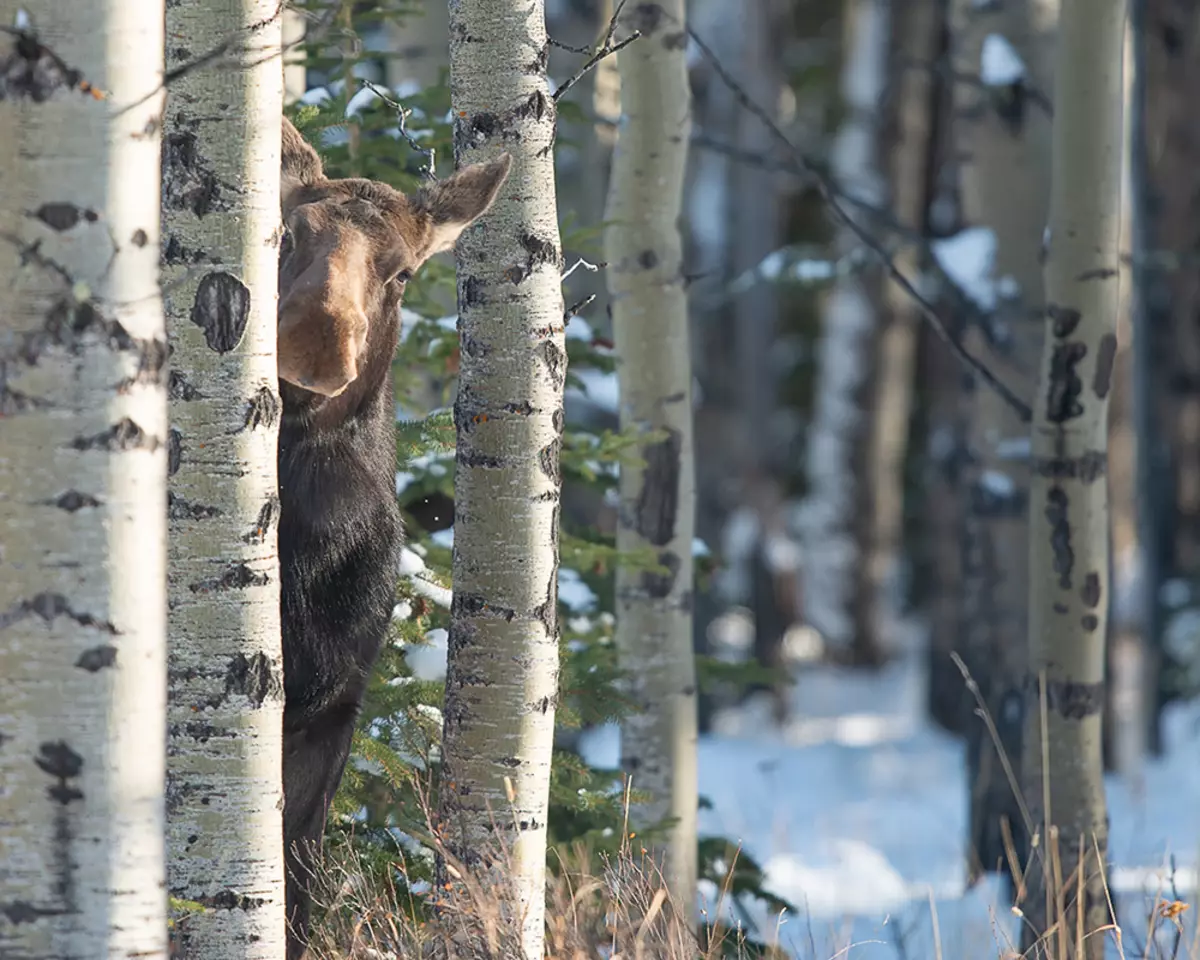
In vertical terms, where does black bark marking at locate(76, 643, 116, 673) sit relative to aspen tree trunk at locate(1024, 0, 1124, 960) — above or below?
below

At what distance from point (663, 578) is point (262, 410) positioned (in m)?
2.96

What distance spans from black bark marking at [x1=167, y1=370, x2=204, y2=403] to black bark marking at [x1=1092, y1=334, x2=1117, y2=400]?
369 centimetres

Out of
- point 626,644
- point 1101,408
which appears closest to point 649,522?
point 626,644

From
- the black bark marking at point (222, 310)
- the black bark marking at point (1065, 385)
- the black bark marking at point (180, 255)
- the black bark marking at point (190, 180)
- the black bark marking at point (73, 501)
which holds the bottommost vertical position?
the black bark marking at point (73, 501)

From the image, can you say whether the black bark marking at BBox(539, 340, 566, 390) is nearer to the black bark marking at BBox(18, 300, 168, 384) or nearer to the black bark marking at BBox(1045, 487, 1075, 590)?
the black bark marking at BBox(18, 300, 168, 384)

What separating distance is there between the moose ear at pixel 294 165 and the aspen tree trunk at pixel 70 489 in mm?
1830

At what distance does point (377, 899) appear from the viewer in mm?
3732

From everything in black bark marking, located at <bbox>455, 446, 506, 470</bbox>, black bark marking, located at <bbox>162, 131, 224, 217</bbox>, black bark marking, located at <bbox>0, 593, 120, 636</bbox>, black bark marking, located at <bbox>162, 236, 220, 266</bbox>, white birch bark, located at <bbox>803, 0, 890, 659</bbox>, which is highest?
white birch bark, located at <bbox>803, 0, 890, 659</bbox>

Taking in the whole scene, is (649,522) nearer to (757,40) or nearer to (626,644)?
(626,644)

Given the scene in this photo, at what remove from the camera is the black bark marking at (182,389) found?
10.1 feet

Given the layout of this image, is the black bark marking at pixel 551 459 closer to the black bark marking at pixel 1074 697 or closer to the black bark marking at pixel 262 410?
the black bark marking at pixel 262 410

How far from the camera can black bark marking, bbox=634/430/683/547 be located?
5.93 metres

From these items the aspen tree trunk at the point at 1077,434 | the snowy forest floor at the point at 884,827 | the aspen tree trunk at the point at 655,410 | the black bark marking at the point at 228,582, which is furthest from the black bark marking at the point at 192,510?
the aspen tree trunk at the point at 1077,434

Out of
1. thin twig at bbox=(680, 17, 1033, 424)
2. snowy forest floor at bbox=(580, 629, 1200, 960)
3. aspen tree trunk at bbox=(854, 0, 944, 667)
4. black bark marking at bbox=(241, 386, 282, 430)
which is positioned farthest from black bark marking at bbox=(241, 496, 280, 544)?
aspen tree trunk at bbox=(854, 0, 944, 667)
